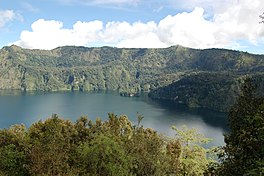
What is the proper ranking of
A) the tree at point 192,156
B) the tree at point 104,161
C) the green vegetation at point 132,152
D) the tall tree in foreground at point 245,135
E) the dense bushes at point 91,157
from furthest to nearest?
the tree at point 192,156 → the tree at point 104,161 → the dense bushes at point 91,157 → the green vegetation at point 132,152 → the tall tree in foreground at point 245,135

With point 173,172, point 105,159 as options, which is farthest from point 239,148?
point 173,172

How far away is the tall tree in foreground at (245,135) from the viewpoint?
15983mm

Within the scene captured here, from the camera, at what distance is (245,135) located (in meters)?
17.1

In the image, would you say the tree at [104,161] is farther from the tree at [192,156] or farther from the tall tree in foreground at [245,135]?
the tall tree in foreground at [245,135]

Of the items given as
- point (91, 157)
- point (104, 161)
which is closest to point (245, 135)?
point (104, 161)

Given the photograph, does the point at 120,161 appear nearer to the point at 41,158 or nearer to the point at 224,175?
the point at 41,158

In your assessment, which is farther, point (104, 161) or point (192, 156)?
point (192, 156)

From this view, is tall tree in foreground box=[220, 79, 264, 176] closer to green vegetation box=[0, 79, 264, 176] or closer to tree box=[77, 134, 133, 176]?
green vegetation box=[0, 79, 264, 176]

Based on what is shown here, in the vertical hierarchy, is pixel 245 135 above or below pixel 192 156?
above

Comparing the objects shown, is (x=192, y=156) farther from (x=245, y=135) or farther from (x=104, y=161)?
(x=245, y=135)

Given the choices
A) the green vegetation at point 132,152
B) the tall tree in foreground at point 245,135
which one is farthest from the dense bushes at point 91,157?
the tall tree in foreground at point 245,135

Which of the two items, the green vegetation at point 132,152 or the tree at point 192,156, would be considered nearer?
the green vegetation at point 132,152

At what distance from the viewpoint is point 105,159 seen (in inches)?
1315

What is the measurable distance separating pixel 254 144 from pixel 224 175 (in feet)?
9.20
